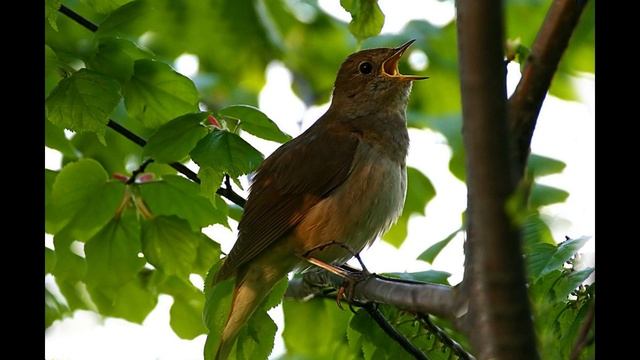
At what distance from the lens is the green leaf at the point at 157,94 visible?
168 inches

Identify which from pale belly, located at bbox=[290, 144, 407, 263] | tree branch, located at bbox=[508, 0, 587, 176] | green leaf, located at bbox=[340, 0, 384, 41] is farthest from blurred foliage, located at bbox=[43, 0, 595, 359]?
tree branch, located at bbox=[508, 0, 587, 176]

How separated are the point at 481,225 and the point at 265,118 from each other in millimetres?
2433

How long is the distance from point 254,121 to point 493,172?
245cm

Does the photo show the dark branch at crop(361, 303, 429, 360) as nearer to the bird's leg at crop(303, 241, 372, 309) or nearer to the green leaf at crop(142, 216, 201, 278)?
→ the bird's leg at crop(303, 241, 372, 309)

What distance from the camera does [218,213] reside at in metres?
4.61

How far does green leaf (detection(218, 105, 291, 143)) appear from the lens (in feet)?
13.4

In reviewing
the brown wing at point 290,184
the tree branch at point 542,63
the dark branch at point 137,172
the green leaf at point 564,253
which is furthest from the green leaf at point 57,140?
the tree branch at point 542,63

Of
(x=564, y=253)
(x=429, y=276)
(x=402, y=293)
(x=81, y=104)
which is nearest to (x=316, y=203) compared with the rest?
(x=429, y=276)

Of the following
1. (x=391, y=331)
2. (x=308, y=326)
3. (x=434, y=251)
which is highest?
(x=434, y=251)

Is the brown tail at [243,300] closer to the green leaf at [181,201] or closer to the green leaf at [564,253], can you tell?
the green leaf at [181,201]

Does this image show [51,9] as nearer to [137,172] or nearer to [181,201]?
[137,172]

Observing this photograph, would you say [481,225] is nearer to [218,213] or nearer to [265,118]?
[265,118]

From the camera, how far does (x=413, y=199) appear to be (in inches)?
248
